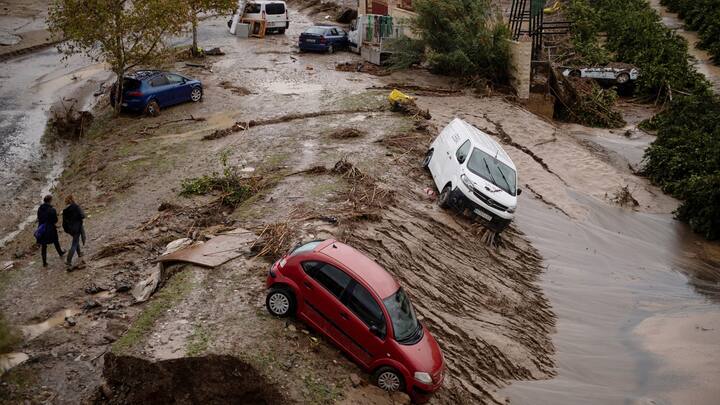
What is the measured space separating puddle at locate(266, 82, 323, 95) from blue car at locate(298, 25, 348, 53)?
6.76 metres

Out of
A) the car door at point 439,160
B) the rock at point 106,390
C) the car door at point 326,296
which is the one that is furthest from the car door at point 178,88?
the rock at point 106,390

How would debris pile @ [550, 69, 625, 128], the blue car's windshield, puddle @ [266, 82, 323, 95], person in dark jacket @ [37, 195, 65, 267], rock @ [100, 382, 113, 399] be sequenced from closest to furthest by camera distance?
rock @ [100, 382, 113, 399] < person in dark jacket @ [37, 195, 65, 267] < puddle @ [266, 82, 323, 95] < debris pile @ [550, 69, 625, 128] < the blue car's windshield

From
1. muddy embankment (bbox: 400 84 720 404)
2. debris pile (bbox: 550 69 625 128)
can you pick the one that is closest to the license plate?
muddy embankment (bbox: 400 84 720 404)

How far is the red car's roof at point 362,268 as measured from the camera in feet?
31.3

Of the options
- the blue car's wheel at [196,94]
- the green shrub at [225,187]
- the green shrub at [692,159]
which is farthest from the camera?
the blue car's wheel at [196,94]

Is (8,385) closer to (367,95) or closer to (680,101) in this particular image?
(367,95)

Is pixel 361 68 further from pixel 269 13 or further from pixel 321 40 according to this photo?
pixel 269 13

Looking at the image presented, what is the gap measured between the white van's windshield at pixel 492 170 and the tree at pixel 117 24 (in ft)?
43.1

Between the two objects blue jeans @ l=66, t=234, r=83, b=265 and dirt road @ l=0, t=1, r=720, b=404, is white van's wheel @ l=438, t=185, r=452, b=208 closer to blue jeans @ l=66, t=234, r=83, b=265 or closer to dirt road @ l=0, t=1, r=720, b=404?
dirt road @ l=0, t=1, r=720, b=404

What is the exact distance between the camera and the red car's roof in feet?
31.3

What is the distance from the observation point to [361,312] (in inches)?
368

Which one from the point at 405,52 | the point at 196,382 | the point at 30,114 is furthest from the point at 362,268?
the point at 405,52

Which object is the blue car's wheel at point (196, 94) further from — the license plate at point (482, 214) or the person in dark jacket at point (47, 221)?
the license plate at point (482, 214)

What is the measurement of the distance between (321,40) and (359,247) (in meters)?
23.3
